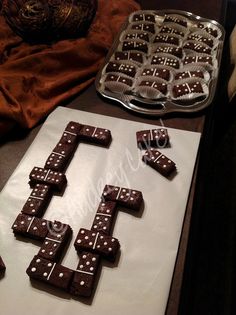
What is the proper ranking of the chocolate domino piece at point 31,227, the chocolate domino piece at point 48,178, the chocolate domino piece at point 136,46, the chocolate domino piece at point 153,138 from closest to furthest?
the chocolate domino piece at point 31,227 → the chocolate domino piece at point 48,178 → the chocolate domino piece at point 153,138 → the chocolate domino piece at point 136,46

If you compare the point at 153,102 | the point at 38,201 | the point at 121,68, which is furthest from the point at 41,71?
the point at 38,201

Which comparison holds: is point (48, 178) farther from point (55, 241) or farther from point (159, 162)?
point (159, 162)

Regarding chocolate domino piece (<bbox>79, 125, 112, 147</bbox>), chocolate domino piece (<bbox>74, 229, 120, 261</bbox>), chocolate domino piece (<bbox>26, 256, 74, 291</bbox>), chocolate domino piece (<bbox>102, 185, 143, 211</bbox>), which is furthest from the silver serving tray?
chocolate domino piece (<bbox>26, 256, 74, 291</bbox>)

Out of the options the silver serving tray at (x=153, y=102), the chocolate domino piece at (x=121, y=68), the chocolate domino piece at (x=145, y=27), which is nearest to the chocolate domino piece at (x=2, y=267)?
the silver serving tray at (x=153, y=102)

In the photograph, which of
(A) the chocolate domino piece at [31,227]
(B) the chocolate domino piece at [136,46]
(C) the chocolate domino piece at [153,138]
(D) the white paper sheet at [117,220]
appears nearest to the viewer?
(D) the white paper sheet at [117,220]

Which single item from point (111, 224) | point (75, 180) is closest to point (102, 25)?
point (75, 180)

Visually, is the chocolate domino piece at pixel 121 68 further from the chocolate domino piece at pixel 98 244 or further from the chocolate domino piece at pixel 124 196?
the chocolate domino piece at pixel 98 244

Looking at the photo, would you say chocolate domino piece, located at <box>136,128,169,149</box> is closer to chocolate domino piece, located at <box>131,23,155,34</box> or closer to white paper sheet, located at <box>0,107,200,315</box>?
white paper sheet, located at <box>0,107,200,315</box>
